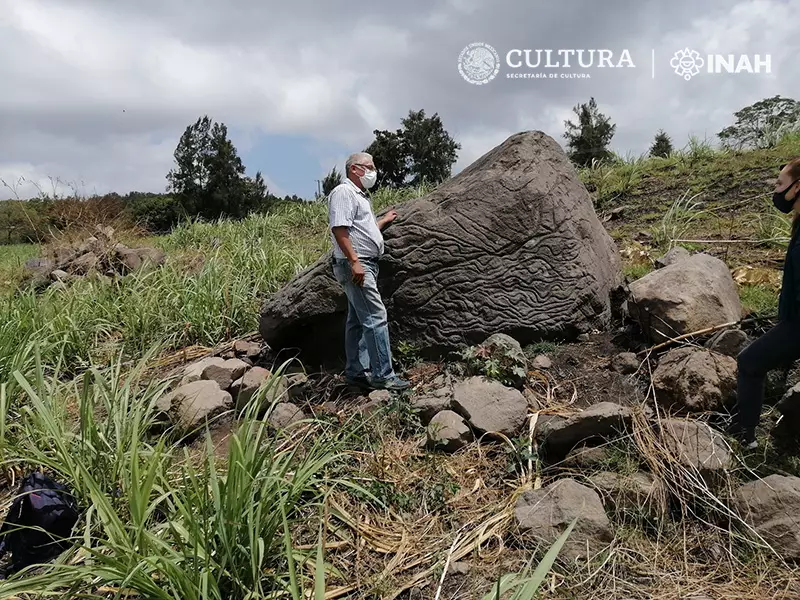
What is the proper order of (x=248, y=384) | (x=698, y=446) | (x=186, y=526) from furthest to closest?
1. (x=248, y=384)
2. (x=698, y=446)
3. (x=186, y=526)

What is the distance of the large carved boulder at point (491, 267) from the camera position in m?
4.28

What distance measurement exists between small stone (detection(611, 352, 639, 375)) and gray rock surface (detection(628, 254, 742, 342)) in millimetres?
200

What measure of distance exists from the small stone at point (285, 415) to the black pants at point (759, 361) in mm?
2436

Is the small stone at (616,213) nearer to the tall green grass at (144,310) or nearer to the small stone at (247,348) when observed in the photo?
the tall green grass at (144,310)

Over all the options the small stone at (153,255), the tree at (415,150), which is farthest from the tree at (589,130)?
the small stone at (153,255)

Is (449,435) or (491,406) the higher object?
(491,406)

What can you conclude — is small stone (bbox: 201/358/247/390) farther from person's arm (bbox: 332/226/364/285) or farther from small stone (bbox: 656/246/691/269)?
small stone (bbox: 656/246/691/269)

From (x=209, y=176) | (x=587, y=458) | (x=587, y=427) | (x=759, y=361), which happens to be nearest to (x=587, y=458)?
(x=587, y=458)

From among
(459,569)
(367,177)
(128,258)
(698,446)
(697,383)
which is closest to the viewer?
(459,569)

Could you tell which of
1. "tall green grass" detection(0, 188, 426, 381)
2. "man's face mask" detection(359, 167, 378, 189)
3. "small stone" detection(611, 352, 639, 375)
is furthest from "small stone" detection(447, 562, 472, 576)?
"tall green grass" detection(0, 188, 426, 381)

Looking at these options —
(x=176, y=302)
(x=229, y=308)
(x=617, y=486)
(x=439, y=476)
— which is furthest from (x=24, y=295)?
(x=617, y=486)

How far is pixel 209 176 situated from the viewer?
2128 cm

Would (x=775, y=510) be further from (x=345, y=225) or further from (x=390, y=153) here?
(x=390, y=153)

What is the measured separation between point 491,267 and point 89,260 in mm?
6241
